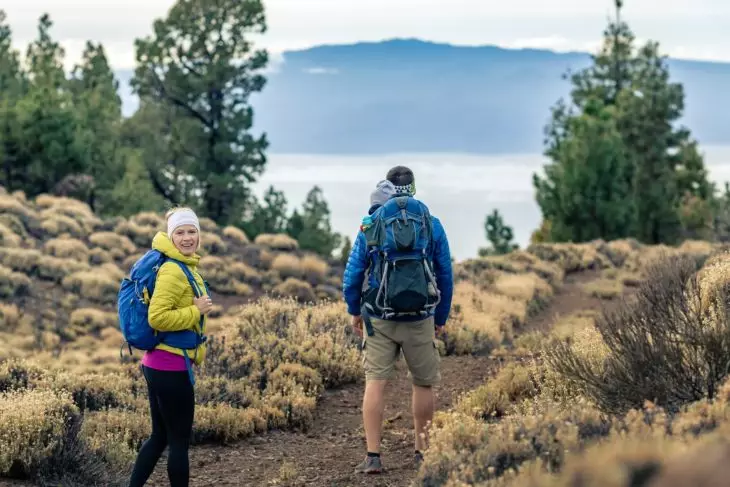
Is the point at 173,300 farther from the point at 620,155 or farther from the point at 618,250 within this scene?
the point at 620,155

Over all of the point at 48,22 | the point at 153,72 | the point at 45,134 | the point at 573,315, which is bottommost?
the point at 573,315

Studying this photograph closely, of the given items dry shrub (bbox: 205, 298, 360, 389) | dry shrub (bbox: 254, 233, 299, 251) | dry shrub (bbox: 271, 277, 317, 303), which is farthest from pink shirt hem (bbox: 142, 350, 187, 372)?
dry shrub (bbox: 254, 233, 299, 251)

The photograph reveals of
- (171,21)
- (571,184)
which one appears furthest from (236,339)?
(171,21)

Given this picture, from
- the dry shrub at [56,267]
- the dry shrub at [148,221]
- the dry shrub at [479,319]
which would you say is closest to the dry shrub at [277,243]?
the dry shrub at [148,221]

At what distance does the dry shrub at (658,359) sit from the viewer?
5.98m

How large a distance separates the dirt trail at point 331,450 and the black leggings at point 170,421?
57.9 inches

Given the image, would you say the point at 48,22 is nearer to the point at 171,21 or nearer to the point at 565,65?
the point at 171,21

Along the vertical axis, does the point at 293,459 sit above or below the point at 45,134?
below

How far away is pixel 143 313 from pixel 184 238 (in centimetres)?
49

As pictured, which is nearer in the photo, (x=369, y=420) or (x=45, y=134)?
(x=369, y=420)

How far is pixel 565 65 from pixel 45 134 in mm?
28033

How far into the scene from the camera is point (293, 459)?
310 inches

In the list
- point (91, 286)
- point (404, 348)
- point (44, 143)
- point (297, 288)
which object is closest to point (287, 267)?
point (297, 288)

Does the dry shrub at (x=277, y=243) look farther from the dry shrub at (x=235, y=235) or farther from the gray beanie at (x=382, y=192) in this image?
the gray beanie at (x=382, y=192)
